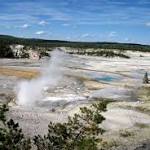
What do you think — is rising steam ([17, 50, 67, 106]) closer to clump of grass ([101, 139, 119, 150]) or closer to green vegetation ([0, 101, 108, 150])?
clump of grass ([101, 139, 119, 150])

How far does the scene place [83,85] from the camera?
55469mm

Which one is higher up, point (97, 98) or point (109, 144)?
point (97, 98)

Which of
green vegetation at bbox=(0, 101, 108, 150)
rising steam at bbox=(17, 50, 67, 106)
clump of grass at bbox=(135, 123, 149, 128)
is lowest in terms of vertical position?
clump of grass at bbox=(135, 123, 149, 128)

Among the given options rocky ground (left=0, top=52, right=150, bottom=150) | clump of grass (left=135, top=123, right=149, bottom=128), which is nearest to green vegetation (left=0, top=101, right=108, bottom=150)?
rocky ground (left=0, top=52, right=150, bottom=150)

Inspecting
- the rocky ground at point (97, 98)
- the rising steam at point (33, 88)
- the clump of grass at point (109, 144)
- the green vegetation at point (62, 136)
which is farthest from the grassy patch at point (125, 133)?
the rising steam at point (33, 88)

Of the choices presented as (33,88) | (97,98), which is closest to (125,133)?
(97,98)

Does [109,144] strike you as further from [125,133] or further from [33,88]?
[33,88]

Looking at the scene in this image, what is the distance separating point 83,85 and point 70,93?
8509mm

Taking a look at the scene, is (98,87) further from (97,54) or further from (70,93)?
(97,54)

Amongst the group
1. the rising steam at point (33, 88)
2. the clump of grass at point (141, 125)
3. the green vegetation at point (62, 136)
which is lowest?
the clump of grass at point (141, 125)

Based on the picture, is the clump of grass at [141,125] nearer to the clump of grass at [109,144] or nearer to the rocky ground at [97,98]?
the rocky ground at [97,98]

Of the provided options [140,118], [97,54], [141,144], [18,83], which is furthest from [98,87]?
[97,54]

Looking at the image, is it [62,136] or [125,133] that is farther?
[125,133]

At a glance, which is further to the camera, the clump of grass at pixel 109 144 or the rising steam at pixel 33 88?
the rising steam at pixel 33 88
